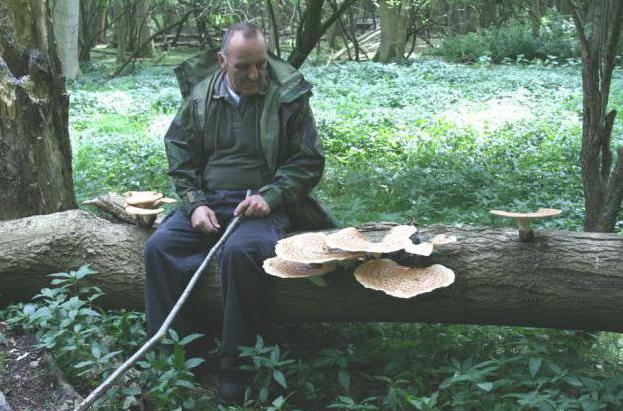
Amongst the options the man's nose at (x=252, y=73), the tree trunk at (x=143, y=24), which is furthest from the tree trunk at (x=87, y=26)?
the man's nose at (x=252, y=73)

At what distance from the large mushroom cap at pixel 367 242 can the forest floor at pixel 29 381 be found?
5.00 ft

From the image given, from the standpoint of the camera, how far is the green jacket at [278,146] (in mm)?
4168

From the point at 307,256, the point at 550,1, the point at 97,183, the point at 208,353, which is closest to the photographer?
the point at 307,256

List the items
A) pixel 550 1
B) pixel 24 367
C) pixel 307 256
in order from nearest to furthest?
pixel 307 256, pixel 24 367, pixel 550 1

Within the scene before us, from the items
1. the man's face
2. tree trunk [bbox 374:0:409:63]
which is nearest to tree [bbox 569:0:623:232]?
the man's face

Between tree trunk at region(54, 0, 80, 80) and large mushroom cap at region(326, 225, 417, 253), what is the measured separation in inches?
561

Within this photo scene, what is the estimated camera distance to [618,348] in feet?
13.7

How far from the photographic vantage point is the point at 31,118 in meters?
5.00

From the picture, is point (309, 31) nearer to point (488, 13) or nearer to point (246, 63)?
point (246, 63)

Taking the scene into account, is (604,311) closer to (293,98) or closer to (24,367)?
(293,98)

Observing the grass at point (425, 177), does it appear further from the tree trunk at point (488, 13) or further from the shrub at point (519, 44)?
the tree trunk at point (488, 13)

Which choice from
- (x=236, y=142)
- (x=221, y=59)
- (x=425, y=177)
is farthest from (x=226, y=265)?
(x=425, y=177)

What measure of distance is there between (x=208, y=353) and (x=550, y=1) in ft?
90.5

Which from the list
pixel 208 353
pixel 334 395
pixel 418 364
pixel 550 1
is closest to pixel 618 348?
pixel 418 364
